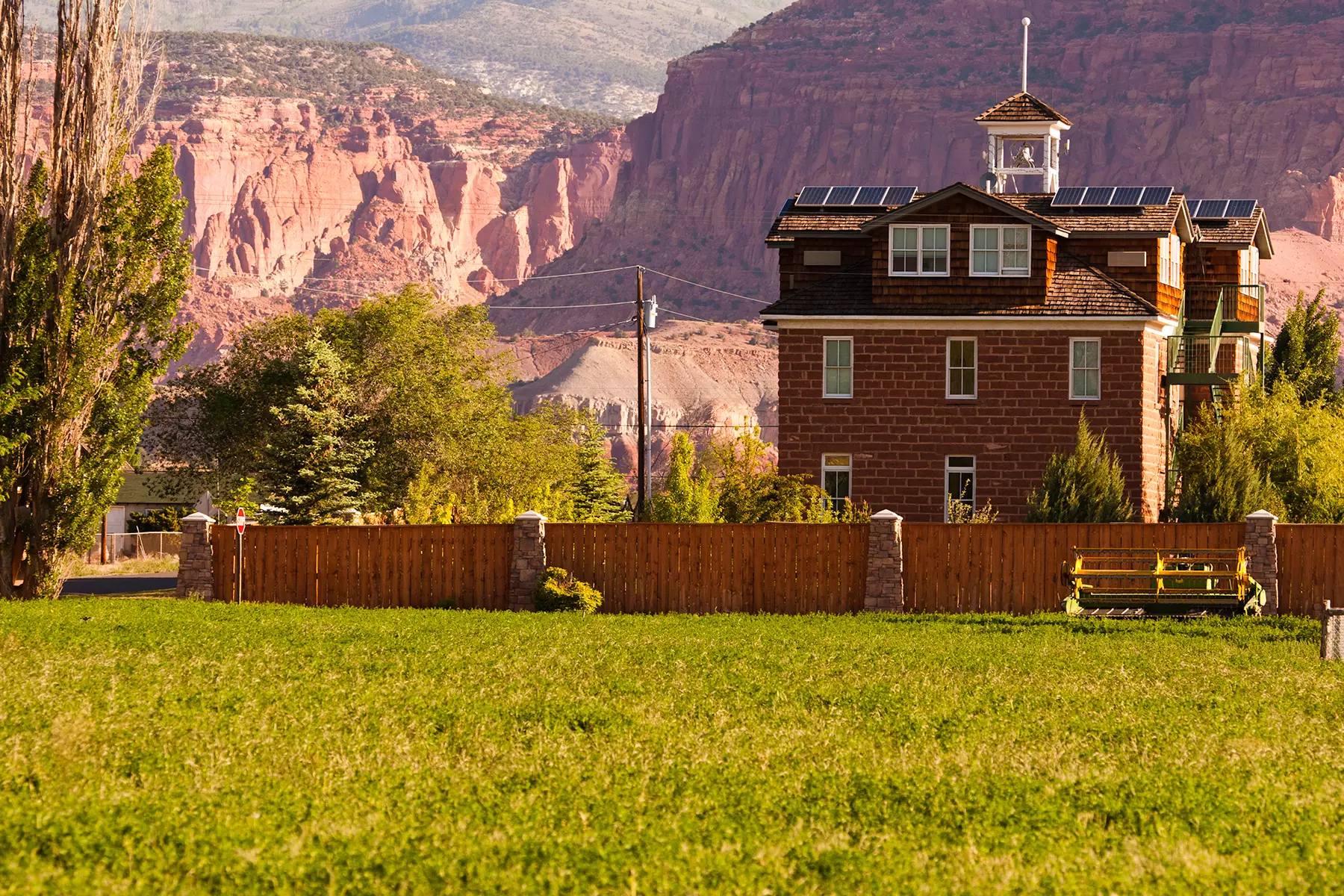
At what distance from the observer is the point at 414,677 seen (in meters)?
18.7

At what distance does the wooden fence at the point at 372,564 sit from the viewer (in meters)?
33.5

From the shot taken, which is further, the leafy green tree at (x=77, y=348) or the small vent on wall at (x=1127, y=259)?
the small vent on wall at (x=1127, y=259)

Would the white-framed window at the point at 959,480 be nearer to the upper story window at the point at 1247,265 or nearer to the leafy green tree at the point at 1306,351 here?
the upper story window at the point at 1247,265

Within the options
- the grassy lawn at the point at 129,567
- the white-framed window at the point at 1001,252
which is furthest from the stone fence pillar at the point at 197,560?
the grassy lawn at the point at 129,567

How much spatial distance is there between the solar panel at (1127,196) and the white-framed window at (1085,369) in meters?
4.94

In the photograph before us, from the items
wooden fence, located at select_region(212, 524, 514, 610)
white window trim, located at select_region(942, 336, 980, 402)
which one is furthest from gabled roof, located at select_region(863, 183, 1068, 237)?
wooden fence, located at select_region(212, 524, 514, 610)

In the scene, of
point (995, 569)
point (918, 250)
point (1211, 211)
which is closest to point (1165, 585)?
point (995, 569)

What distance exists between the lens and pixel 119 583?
53.3 metres

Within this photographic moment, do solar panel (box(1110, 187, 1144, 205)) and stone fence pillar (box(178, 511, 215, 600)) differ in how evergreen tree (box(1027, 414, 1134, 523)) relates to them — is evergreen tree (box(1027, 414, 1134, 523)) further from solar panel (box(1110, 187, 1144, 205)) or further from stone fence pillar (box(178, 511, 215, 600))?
stone fence pillar (box(178, 511, 215, 600))

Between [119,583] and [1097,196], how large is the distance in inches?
1330

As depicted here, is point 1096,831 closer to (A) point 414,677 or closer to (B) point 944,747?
(B) point 944,747

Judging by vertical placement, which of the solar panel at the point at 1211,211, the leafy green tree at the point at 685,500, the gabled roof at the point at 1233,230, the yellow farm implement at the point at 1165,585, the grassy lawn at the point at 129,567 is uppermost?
the solar panel at the point at 1211,211

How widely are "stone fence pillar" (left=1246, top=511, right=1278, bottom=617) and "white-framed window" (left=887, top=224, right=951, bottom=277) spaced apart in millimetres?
15138

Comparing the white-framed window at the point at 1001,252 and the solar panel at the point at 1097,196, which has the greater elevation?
the solar panel at the point at 1097,196
